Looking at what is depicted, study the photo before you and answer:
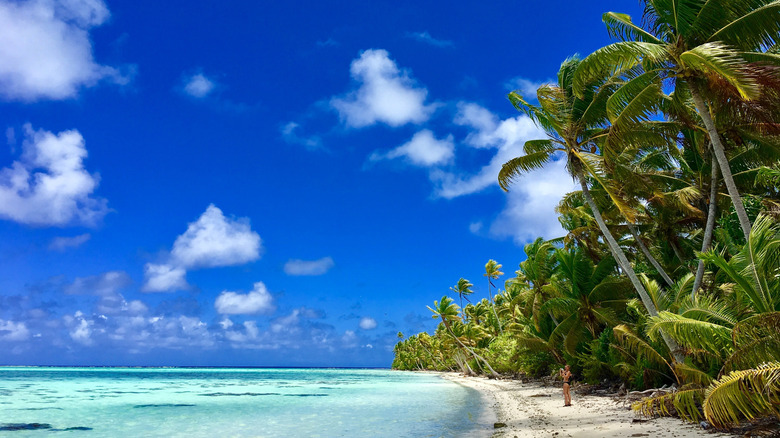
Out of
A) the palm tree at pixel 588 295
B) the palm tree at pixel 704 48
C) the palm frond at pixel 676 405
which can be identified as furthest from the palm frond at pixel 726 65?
the palm tree at pixel 588 295

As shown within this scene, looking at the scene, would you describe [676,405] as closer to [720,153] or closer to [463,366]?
[720,153]

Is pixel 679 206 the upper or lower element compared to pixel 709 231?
upper

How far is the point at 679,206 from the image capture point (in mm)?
15453

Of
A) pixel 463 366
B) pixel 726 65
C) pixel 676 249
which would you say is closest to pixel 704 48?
pixel 726 65

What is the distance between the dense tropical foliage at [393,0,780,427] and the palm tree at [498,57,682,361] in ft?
0.18

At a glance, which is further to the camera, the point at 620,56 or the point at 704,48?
the point at 620,56

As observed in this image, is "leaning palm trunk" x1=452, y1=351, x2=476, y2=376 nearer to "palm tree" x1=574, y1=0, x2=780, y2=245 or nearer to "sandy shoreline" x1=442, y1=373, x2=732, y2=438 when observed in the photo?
"sandy shoreline" x1=442, y1=373, x2=732, y2=438

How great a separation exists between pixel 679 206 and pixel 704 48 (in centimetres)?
803

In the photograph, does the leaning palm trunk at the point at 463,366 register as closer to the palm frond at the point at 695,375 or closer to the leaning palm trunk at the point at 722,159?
the palm frond at the point at 695,375

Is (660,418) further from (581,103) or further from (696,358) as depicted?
(581,103)

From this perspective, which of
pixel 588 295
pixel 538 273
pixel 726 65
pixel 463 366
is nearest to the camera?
pixel 726 65

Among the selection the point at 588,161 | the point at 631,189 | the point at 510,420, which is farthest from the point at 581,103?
the point at 510,420

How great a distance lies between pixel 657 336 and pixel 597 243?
1014cm

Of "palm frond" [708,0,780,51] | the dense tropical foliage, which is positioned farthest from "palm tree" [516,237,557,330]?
"palm frond" [708,0,780,51]
